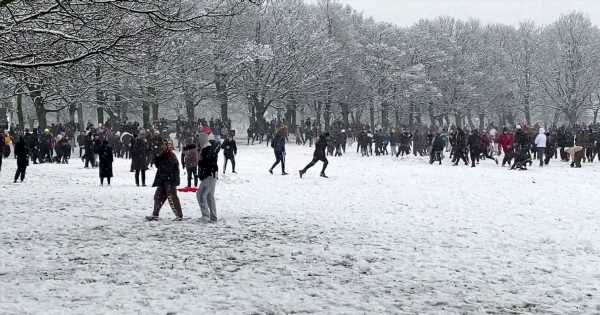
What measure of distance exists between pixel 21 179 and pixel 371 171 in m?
12.4

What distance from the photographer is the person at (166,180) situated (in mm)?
11312

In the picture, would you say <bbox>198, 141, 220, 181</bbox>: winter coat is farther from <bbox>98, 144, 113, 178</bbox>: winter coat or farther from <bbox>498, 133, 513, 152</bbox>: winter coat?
<bbox>498, 133, 513, 152</bbox>: winter coat

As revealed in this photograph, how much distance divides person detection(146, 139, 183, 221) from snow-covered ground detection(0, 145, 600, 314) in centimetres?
33

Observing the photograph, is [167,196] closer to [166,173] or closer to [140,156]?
[166,173]

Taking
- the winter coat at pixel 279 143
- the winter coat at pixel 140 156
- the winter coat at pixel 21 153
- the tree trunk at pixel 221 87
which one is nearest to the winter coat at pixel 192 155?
the winter coat at pixel 140 156

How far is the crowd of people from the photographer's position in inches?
450

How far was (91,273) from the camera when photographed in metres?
7.69

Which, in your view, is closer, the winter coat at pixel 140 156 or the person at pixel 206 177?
the person at pixel 206 177

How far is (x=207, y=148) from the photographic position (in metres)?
11.4

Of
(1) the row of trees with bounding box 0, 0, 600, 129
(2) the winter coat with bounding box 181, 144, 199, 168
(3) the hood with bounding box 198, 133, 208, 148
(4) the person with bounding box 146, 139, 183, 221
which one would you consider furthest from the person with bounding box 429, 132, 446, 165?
(4) the person with bounding box 146, 139, 183, 221

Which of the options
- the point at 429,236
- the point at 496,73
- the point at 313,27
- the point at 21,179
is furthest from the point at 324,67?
the point at 429,236

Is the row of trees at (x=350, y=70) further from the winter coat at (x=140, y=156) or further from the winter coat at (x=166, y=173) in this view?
the winter coat at (x=166, y=173)

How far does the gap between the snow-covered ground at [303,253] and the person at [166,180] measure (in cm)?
33

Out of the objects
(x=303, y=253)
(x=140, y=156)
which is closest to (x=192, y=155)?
A: (x=140, y=156)
